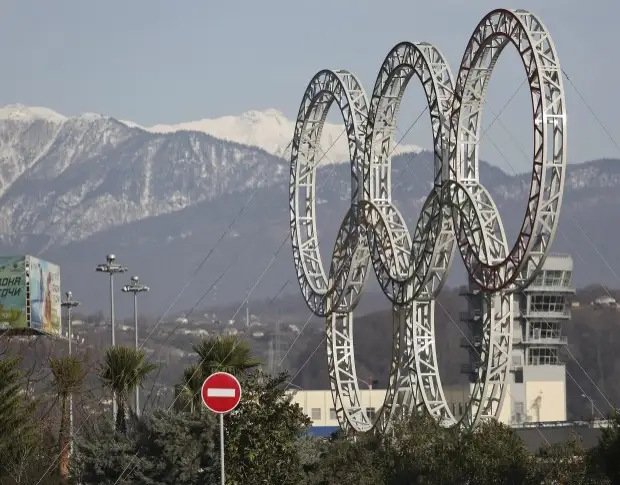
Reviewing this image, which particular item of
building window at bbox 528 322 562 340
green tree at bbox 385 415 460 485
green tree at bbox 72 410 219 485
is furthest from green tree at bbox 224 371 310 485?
building window at bbox 528 322 562 340

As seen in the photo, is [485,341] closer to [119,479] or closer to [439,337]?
[119,479]

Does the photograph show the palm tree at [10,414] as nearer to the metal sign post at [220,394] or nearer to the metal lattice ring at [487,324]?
the metal lattice ring at [487,324]

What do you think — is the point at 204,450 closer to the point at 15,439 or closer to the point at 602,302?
the point at 15,439

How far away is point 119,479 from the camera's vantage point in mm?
43938

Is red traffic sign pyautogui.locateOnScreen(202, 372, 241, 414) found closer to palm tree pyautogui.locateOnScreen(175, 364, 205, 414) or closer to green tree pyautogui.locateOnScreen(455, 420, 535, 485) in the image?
palm tree pyautogui.locateOnScreen(175, 364, 205, 414)

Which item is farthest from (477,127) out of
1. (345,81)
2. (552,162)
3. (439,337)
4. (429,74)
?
(439,337)

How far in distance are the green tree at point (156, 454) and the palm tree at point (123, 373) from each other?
1585 mm

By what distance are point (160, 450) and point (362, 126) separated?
81.6 feet

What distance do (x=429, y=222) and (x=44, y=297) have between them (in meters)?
32.0

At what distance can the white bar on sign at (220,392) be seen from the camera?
3073 centimetres

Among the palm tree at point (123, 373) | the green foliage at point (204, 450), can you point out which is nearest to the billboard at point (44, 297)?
the green foliage at point (204, 450)

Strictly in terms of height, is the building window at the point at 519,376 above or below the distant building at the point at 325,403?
above

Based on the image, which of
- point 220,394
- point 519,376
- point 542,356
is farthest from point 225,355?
point 542,356

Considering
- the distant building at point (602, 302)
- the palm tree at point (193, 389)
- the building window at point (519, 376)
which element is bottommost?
the palm tree at point (193, 389)
